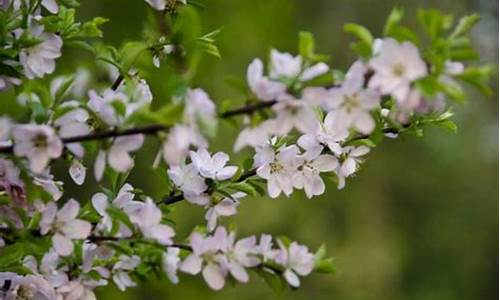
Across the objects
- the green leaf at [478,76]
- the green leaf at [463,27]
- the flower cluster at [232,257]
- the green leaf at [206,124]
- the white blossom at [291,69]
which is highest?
the green leaf at [463,27]

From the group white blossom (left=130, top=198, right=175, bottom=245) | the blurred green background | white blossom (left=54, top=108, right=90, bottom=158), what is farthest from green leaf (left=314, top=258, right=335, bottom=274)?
the blurred green background

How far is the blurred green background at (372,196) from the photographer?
14.1 feet

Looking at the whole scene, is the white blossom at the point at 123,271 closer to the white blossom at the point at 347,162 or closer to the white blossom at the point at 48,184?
the white blossom at the point at 48,184

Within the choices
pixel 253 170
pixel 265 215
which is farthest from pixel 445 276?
pixel 253 170

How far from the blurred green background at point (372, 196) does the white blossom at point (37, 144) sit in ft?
9.07

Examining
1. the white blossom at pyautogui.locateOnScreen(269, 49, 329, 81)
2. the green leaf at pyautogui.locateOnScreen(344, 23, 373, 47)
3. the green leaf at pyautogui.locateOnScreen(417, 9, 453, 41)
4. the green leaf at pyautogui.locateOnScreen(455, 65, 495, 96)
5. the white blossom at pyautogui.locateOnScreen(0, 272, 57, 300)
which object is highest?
the green leaf at pyautogui.locateOnScreen(417, 9, 453, 41)

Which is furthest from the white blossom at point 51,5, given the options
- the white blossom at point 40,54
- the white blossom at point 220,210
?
the white blossom at point 220,210

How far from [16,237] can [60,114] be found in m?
0.14

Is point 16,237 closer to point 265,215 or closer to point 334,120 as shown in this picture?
point 334,120

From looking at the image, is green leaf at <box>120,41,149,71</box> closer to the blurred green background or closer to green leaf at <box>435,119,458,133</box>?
green leaf at <box>435,119,458,133</box>

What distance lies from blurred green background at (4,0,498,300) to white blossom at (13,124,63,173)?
2764 mm

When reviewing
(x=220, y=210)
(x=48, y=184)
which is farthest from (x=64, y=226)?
(x=220, y=210)

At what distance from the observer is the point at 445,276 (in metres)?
5.70

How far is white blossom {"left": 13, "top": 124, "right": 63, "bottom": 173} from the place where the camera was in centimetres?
82
